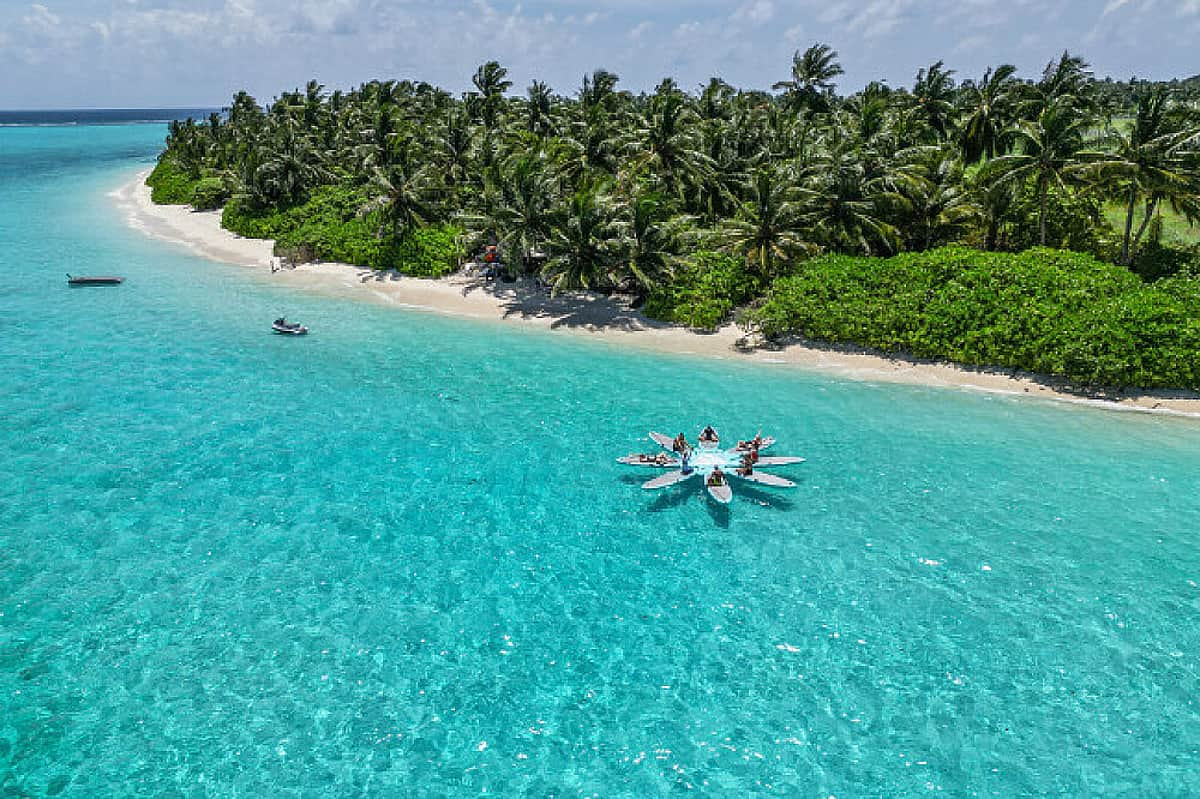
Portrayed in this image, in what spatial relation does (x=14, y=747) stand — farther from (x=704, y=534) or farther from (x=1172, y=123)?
(x=1172, y=123)

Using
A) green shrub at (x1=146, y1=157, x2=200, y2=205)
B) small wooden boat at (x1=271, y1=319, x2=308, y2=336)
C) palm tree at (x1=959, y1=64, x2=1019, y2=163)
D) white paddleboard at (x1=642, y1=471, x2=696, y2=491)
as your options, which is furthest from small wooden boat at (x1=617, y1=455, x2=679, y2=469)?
green shrub at (x1=146, y1=157, x2=200, y2=205)

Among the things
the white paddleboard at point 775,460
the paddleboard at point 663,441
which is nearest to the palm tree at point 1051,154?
the white paddleboard at point 775,460

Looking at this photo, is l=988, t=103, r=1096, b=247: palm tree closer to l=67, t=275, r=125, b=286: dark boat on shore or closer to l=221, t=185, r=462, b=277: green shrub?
l=221, t=185, r=462, b=277: green shrub

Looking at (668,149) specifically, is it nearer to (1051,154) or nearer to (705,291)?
(705,291)

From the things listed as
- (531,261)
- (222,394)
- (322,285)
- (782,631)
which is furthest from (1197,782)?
(322,285)

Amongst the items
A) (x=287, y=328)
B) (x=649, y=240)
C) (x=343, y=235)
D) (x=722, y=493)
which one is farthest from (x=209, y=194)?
(x=722, y=493)

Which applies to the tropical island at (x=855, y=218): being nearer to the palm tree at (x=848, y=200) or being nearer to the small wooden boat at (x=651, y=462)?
the palm tree at (x=848, y=200)
